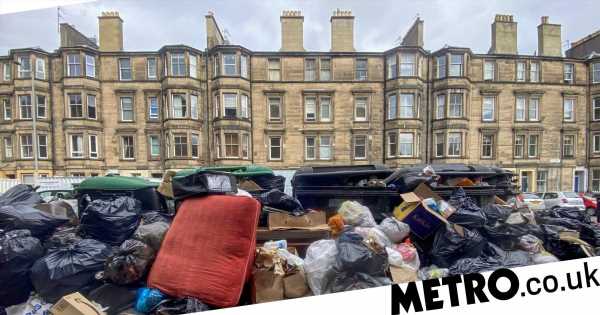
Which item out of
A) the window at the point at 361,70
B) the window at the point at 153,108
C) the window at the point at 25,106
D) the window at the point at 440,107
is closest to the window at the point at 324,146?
the window at the point at 361,70

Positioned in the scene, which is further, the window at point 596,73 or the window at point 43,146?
the window at point 596,73

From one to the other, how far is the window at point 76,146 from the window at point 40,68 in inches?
129

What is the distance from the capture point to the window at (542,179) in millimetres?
12586

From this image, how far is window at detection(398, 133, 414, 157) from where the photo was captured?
13.1m

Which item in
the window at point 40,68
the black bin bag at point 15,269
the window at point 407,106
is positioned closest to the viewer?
the black bin bag at point 15,269

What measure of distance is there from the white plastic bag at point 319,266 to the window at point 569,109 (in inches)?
696

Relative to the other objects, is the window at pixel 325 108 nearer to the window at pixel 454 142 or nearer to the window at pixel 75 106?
the window at pixel 454 142

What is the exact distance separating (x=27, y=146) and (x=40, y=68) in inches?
153

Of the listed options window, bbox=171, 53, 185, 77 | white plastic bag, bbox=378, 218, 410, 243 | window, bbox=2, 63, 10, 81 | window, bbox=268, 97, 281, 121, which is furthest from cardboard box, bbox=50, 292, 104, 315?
window, bbox=2, 63, 10, 81

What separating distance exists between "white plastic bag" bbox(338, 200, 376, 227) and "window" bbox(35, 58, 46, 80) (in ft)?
54.6

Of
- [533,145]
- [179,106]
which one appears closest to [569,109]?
A: [533,145]

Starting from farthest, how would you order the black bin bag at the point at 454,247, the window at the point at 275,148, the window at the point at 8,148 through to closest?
the window at the point at 275,148 → the window at the point at 8,148 → the black bin bag at the point at 454,247

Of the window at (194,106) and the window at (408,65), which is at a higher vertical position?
the window at (408,65)

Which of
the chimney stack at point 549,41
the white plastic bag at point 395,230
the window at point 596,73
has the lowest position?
the white plastic bag at point 395,230
